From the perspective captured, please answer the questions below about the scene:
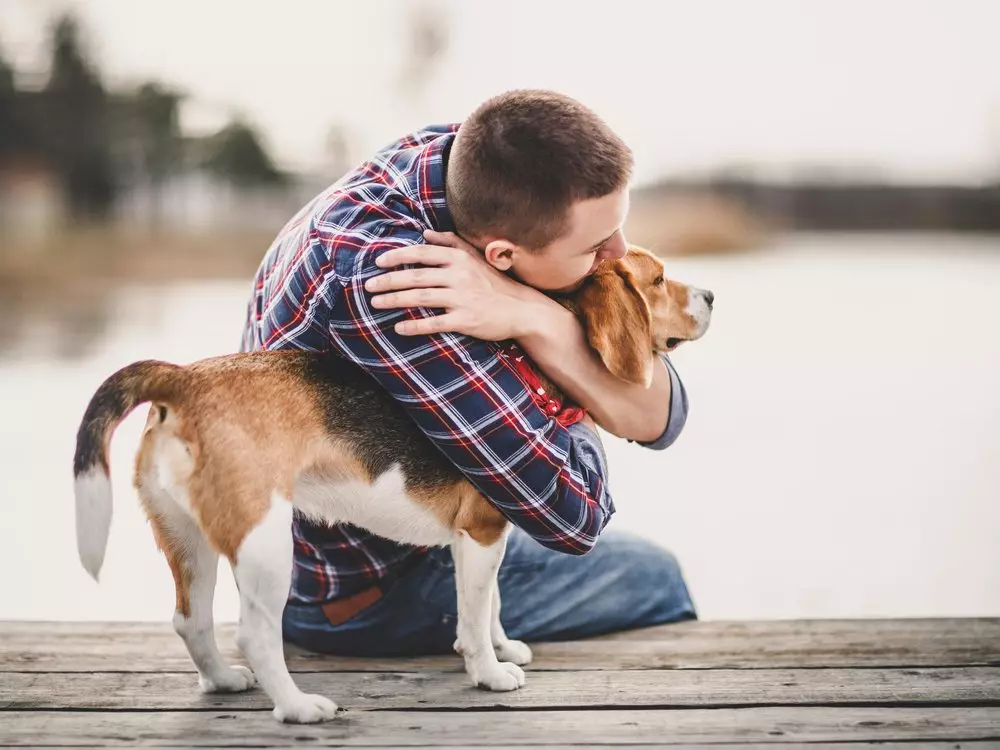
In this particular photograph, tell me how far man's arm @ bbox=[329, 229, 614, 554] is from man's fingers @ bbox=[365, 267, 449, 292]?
3cm

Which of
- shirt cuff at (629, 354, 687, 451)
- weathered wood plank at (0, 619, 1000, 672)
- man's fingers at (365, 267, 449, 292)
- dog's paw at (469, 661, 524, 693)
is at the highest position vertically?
man's fingers at (365, 267, 449, 292)

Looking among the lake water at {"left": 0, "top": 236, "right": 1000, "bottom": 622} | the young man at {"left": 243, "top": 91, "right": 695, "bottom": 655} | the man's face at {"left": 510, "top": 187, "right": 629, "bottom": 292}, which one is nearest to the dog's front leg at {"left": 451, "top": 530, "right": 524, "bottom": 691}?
the young man at {"left": 243, "top": 91, "right": 695, "bottom": 655}

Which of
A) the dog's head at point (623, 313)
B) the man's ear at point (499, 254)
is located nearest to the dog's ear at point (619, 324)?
the dog's head at point (623, 313)

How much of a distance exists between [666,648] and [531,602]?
0.34 metres

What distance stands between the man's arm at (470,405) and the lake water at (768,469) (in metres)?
0.90

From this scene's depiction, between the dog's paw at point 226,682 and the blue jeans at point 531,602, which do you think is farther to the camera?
the blue jeans at point 531,602

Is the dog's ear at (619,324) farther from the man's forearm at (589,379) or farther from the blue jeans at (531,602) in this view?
the blue jeans at (531,602)

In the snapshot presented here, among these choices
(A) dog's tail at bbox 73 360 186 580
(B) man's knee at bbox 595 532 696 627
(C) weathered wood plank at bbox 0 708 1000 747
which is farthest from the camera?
(B) man's knee at bbox 595 532 696 627

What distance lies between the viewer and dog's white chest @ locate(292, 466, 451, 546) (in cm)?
194

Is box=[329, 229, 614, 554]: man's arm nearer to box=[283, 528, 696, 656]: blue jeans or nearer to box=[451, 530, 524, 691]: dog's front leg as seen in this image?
box=[451, 530, 524, 691]: dog's front leg

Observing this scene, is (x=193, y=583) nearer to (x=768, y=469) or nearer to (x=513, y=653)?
(x=513, y=653)

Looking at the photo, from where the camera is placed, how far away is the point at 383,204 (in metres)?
1.98

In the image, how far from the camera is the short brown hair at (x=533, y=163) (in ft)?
6.00

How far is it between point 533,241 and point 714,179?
1237 centimetres
